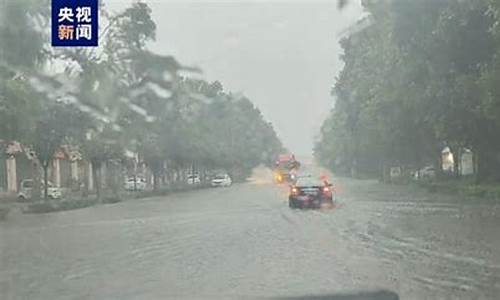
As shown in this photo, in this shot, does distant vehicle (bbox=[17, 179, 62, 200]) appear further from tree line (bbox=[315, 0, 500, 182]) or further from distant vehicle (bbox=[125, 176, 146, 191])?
tree line (bbox=[315, 0, 500, 182])

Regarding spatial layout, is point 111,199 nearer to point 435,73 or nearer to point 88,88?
point 88,88

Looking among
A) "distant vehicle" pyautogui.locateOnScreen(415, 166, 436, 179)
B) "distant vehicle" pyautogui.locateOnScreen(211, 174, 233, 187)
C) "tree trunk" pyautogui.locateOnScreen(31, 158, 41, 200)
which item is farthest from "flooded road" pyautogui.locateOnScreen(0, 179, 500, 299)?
"distant vehicle" pyautogui.locateOnScreen(211, 174, 233, 187)

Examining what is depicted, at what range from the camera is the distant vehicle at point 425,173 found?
60.3 m

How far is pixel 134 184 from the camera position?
52.8 metres

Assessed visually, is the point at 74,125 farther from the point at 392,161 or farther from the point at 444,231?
the point at 392,161

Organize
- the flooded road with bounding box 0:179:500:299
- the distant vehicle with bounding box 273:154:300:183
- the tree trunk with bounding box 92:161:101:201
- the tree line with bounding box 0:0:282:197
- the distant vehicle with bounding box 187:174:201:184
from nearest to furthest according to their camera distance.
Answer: the flooded road with bounding box 0:179:500:299, the tree line with bounding box 0:0:282:197, the distant vehicle with bounding box 273:154:300:183, the tree trunk with bounding box 92:161:101:201, the distant vehicle with bounding box 187:174:201:184

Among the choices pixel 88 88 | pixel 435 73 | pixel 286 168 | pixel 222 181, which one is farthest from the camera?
pixel 222 181

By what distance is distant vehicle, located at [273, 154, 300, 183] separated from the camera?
1414 inches

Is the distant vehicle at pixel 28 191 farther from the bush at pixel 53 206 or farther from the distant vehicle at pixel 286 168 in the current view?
the distant vehicle at pixel 286 168

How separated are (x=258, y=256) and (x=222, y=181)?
5484cm

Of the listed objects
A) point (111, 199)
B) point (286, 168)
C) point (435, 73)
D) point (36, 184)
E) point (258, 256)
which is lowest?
point (258, 256)

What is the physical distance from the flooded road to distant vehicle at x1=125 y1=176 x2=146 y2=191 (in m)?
26.7

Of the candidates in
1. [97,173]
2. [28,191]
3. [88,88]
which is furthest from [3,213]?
[28,191]

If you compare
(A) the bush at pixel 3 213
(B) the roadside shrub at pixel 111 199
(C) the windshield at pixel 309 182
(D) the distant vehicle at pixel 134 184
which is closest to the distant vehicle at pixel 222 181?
(D) the distant vehicle at pixel 134 184
